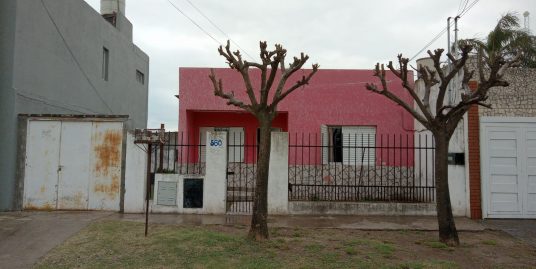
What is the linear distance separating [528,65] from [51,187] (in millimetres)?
16571

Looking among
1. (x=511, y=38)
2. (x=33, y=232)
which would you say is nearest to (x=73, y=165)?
(x=33, y=232)

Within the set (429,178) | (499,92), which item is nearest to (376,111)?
(429,178)

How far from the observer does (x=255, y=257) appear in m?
6.97

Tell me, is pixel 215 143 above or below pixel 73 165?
above

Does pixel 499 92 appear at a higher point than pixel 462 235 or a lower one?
higher

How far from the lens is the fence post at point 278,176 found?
11.1 metres

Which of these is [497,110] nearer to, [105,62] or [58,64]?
[58,64]

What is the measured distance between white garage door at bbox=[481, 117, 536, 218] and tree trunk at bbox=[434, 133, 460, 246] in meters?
3.37

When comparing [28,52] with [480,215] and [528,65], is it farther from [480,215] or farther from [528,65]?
[528,65]

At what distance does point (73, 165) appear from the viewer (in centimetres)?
1124

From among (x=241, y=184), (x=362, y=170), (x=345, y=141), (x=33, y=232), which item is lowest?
(x=33, y=232)

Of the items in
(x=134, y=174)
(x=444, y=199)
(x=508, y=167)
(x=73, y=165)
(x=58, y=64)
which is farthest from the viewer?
(x=58, y=64)

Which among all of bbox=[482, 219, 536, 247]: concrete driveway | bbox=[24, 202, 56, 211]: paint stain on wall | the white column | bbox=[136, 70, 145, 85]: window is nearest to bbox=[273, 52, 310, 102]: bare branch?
the white column

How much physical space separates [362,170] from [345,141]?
1.77 meters
